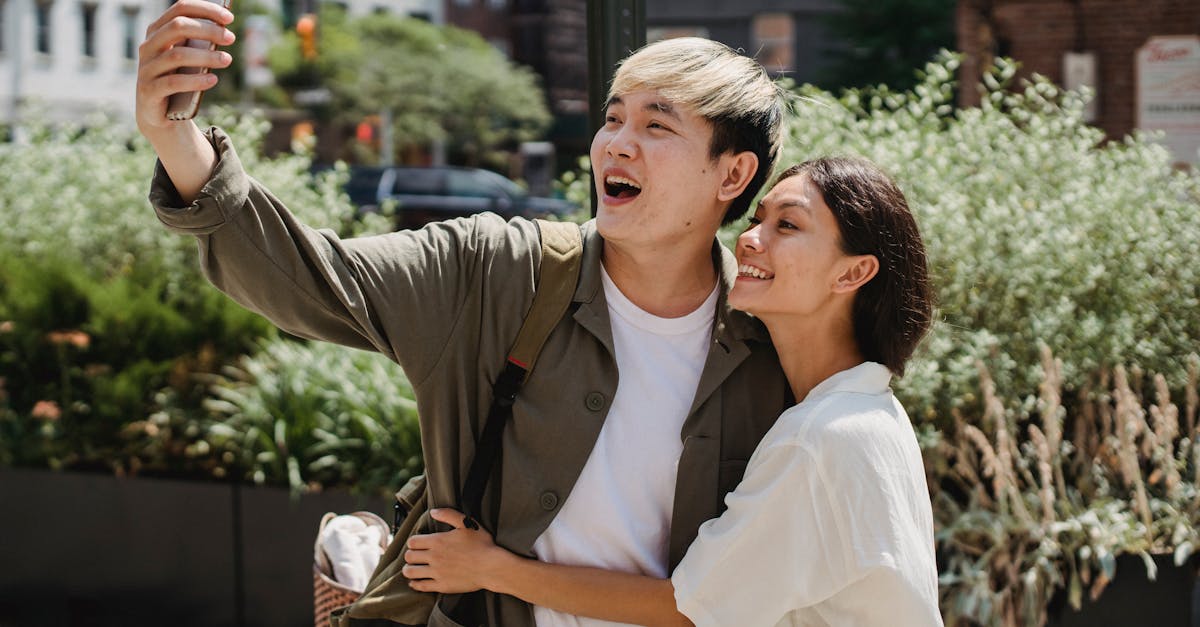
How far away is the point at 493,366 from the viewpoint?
87.7 inches

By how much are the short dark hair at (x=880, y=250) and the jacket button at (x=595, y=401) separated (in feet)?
1.58

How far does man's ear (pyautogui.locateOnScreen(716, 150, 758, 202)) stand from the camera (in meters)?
2.39

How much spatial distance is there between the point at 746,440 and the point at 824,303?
283mm

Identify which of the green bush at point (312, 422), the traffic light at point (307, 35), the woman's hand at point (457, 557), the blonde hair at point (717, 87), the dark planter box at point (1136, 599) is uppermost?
the traffic light at point (307, 35)

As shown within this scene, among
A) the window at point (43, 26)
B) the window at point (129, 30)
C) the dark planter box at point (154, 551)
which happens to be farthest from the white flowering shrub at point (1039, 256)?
the window at point (129, 30)

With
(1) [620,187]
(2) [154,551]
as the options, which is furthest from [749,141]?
(2) [154,551]

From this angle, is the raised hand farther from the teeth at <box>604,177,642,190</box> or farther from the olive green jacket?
the teeth at <box>604,177,642,190</box>

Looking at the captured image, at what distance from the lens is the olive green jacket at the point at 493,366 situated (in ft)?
6.99

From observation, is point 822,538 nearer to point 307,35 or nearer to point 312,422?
point 312,422

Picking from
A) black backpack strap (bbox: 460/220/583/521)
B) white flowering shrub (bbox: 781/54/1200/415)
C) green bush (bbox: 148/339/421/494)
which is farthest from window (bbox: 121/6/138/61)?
black backpack strap (bbox: 460/220/583/521)

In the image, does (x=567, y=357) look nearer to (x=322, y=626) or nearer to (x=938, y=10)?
(x=322, y=626)

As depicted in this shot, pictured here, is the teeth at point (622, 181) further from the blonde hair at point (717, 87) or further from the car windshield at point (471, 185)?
the car windshield at point (471, 185)

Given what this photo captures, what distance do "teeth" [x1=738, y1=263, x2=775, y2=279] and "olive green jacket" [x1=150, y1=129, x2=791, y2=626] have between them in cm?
11

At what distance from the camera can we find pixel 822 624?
210 cm
